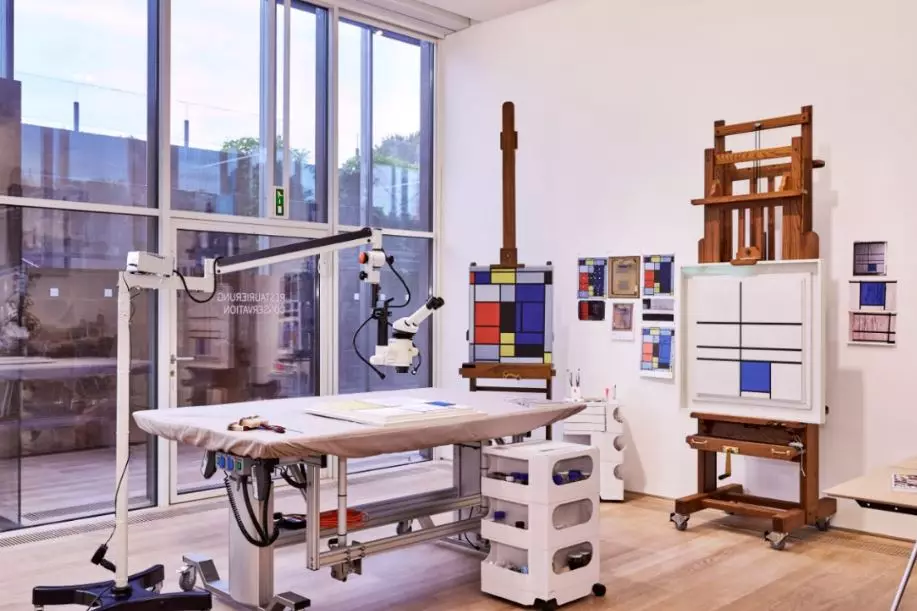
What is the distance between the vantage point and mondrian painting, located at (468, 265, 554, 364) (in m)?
5.56

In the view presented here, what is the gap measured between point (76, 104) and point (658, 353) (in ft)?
12.9

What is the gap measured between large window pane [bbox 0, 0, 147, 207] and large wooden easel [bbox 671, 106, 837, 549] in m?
3.50

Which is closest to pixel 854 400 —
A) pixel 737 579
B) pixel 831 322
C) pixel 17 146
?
pixel 831 322

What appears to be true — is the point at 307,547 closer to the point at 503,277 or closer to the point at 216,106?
the point at 503,277

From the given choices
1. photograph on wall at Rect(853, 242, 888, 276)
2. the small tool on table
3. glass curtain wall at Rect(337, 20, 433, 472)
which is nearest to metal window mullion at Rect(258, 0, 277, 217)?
glass curtain wall at Rect(337, 20, 433, 472)

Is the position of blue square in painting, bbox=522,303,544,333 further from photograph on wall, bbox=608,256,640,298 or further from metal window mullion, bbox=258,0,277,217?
metal window mullion, bbox=258,0,277,217

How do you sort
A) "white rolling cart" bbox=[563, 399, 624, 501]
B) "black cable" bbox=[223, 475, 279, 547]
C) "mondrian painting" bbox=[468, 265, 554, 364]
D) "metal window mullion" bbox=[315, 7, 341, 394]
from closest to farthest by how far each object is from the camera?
1. "black cable" bbox=[223, 475, 279, 547]
2. "white rolling cart" bbox=[563, 399, 624, 501]
3. "mondrian painting" bbox=[468, 265, 554, 364]
4. "metal window mullion" bbox=[315, 7, 341, 394]

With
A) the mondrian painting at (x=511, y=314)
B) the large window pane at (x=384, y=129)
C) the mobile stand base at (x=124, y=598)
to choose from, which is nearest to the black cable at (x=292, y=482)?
the mobile stand base at (x=124, y=598)

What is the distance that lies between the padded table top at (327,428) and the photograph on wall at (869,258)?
6.16 feet

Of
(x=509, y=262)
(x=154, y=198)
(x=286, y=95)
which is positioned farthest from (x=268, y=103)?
(x=509, y=262)

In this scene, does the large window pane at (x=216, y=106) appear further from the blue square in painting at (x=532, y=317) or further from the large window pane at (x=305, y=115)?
the blue square in painting at (x=532, y=317)

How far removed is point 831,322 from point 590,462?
75.7 inches

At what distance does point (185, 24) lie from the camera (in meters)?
5.48

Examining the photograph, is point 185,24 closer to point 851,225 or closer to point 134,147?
point 134,147
